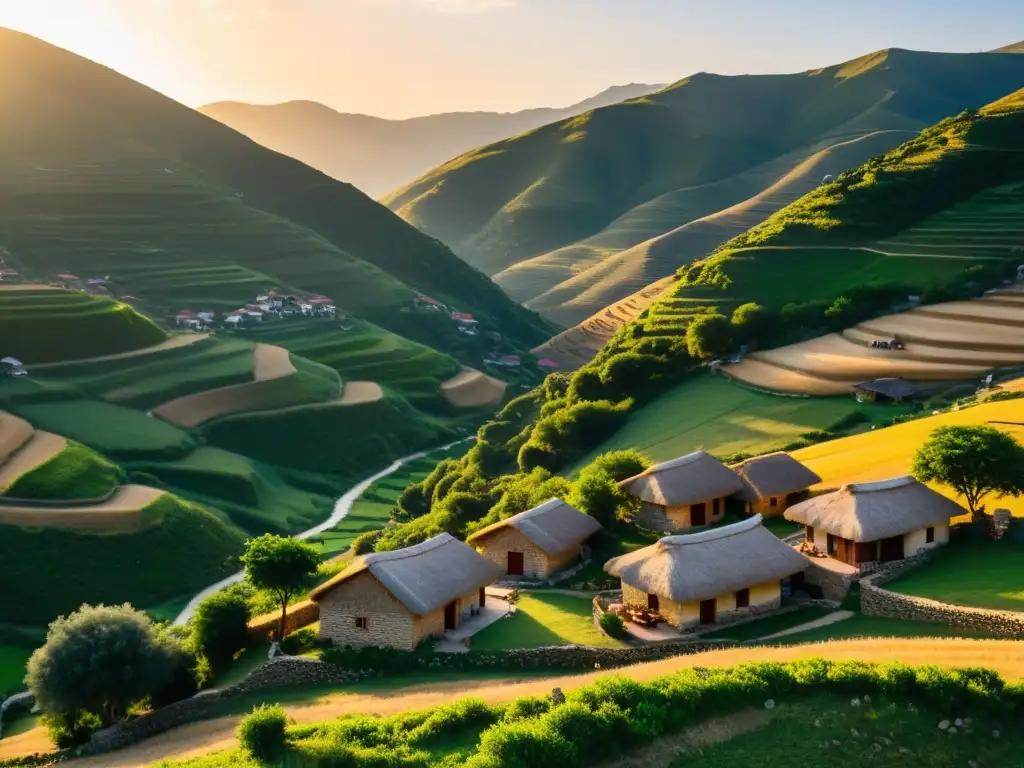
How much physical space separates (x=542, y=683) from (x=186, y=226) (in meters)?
139

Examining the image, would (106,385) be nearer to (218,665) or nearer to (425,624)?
(218,665)

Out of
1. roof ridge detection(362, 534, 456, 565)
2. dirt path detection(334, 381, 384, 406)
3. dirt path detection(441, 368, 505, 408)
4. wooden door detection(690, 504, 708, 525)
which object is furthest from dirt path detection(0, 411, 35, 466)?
dirt path detection(441, 368, 505, 408)

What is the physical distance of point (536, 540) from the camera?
4006 cm

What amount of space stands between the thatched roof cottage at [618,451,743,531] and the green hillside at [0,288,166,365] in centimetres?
6584

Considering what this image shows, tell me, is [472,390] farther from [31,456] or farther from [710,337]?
[31,456]

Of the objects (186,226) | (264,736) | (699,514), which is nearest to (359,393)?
(186,226)

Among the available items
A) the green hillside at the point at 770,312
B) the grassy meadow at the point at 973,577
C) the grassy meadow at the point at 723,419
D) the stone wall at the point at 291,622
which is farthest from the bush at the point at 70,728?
the grassy meadow at the point at 723,419

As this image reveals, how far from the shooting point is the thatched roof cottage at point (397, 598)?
112 ft

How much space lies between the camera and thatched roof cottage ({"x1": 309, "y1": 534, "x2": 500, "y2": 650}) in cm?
3403

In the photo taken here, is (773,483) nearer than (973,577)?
No

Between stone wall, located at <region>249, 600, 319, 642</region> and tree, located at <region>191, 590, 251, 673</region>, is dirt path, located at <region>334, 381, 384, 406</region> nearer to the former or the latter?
stone wall, located at <region>249, 600, 319, 642</region>

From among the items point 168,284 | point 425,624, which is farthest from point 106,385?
point 425,624

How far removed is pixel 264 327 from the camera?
4897 inches

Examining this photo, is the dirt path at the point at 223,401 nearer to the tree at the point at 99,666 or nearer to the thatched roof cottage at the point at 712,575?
the tree at the point at 99,666
